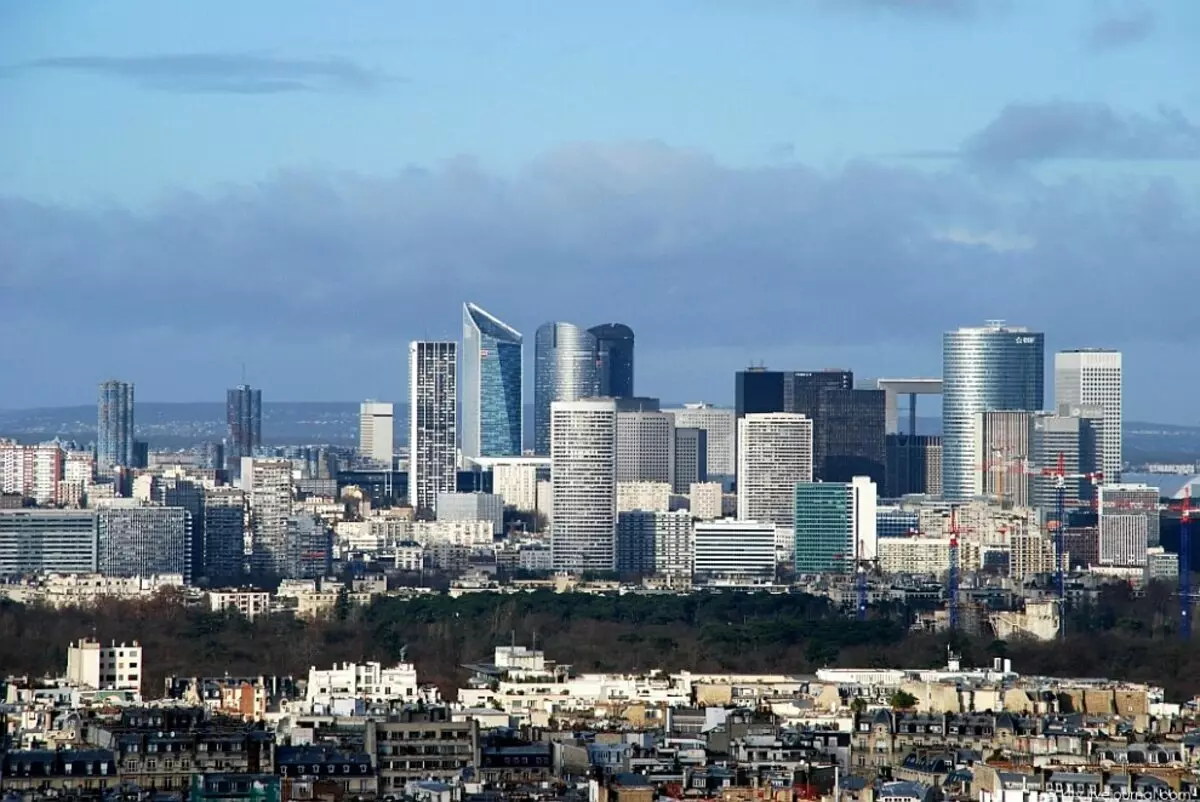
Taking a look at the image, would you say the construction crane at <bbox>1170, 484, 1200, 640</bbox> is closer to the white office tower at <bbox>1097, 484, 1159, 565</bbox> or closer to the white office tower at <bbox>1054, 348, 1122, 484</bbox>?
the white office tower at <bbox>1097, 484, 1159, 565</bbox>

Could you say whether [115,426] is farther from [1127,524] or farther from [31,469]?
[1127,524]

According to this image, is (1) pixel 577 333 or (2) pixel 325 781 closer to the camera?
(2) pixel 325 781

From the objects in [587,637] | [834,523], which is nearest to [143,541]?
[834,523]

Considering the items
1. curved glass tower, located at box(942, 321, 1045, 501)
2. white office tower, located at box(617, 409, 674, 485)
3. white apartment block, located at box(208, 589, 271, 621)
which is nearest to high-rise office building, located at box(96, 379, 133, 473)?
white office tower, located at box(617, 409, 674, 485)

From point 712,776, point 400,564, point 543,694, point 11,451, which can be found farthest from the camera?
point 11,451

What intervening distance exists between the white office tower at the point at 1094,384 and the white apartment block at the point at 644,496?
1447 cm

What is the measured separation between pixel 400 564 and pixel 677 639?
4015 cm

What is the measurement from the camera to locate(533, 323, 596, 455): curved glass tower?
511ft

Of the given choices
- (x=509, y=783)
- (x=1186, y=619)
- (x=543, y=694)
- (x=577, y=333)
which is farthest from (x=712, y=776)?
(x=577, y=333)

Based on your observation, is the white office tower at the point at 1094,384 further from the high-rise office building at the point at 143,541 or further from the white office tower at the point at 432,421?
the high-rise office building at the point at 143,541

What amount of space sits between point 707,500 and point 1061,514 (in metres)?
20.3

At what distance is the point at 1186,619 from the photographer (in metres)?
75.3

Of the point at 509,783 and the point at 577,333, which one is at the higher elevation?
the point at 577,333

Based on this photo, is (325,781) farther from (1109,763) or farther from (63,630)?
(63,630)
